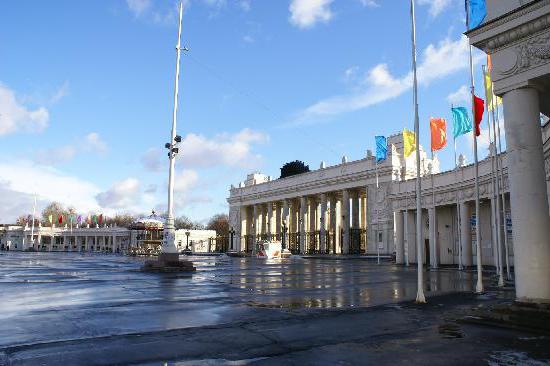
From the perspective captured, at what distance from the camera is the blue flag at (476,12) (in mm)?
12734

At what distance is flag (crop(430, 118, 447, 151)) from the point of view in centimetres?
3762

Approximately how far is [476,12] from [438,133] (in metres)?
27.1

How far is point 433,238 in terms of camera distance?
41.3 metres

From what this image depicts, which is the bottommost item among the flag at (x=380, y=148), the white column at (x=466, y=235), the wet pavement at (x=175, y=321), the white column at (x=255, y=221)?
the wet pavement at (x=175, y=321)

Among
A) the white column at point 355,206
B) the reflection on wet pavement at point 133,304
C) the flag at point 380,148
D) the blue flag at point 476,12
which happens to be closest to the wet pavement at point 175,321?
the reflection on wet pavement at point 133,304

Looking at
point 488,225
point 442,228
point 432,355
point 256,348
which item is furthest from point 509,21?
point 442,228

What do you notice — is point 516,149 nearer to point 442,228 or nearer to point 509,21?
point 509,21

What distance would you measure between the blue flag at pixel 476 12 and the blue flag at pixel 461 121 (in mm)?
17603

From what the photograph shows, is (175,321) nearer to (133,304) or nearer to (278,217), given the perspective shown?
(133,304)

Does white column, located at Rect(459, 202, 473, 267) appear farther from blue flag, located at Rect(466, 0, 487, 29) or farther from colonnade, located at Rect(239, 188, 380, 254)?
colonnade, located at Rect(239, 188, 380, 254)

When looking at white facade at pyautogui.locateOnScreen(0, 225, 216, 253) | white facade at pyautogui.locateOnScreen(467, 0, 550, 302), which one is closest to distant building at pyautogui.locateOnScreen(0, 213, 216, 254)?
white facade at pyautogui.locateOnScreen(0, 225, 216, 253)

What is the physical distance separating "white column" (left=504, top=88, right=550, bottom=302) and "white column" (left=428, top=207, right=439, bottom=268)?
31100 millimetres

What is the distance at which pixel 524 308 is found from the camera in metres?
9.47

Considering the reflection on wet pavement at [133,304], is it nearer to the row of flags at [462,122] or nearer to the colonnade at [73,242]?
the row of flags at [462,122]
